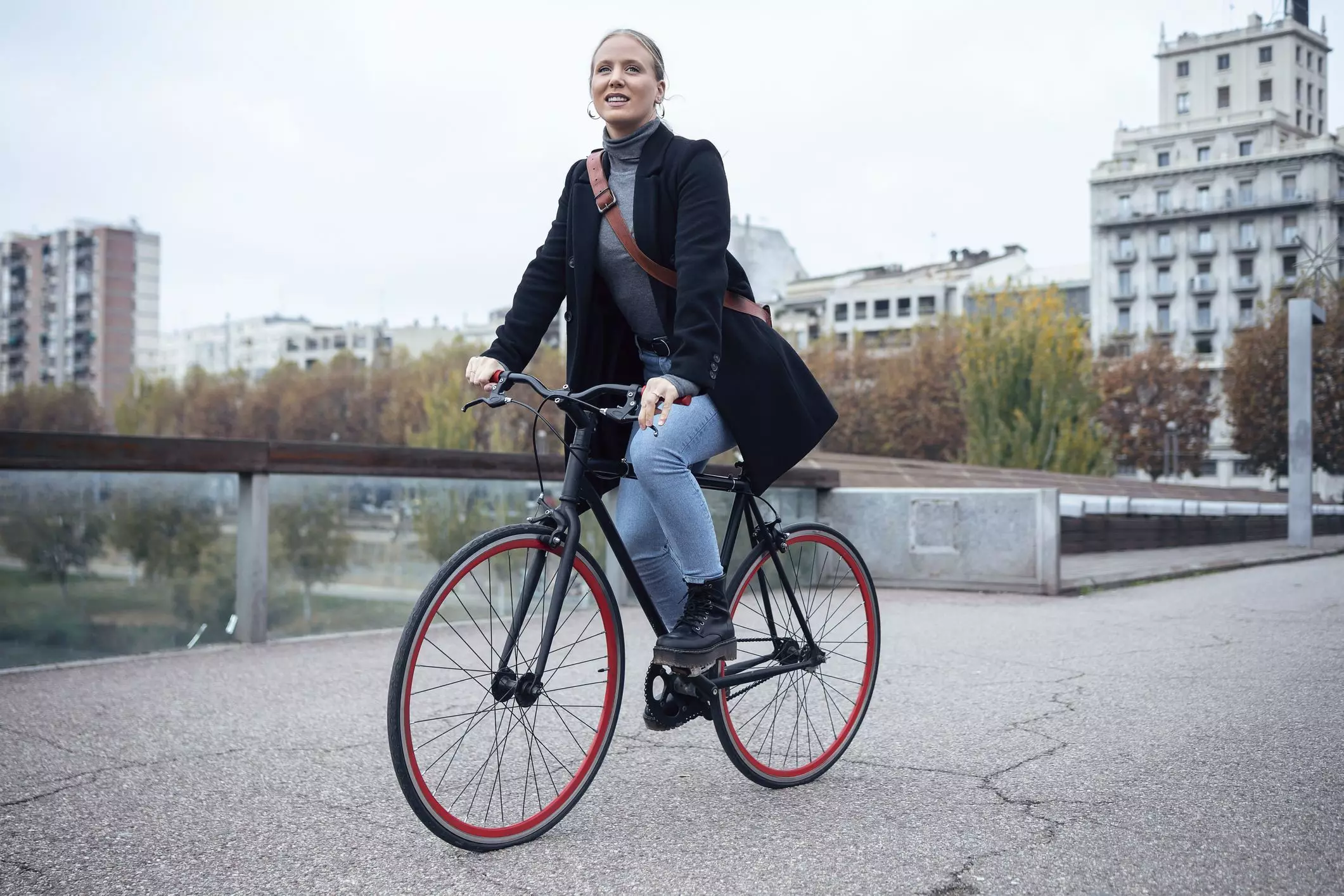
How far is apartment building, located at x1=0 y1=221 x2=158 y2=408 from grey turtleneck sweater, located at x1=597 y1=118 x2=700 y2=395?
146m

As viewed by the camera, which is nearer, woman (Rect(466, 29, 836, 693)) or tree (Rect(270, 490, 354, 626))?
woman (Rect(466, 29, 836, 693))

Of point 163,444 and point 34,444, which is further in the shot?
point 163,444

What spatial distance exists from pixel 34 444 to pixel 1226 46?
103 metres

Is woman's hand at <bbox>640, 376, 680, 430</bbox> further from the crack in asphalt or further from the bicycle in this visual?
the crack in asphalt

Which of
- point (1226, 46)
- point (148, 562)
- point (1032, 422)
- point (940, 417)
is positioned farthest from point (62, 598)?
point (1226, 46)

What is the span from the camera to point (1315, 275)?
86.1 feet

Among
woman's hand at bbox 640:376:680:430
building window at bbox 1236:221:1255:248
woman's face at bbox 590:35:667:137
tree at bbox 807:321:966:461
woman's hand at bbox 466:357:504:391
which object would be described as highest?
building window at bbox 1236:221:1255:248

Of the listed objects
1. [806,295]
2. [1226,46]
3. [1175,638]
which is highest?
[1226,46]

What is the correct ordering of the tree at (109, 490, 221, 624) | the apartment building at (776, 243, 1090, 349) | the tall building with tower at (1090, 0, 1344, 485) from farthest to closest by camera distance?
the apartment building at (776, 243, 1090, 349), the tall building with tower at (1090, 0, 1344, 485), the tree at (109, 490, 221, 624)

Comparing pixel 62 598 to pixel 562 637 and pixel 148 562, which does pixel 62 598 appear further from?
pixel 562 637

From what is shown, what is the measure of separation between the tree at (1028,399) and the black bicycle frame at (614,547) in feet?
83.4

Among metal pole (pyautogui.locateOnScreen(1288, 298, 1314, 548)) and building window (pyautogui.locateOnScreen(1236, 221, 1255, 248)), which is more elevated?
building window (pyautogui.locateOnScreen(1236, 221, 1255, 248))

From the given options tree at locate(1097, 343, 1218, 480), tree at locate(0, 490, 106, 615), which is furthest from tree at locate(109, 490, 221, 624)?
tree at locate(1097, 343, 1218, 480)

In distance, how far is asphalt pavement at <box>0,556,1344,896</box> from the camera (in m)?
2.89
